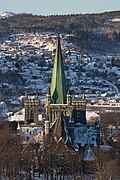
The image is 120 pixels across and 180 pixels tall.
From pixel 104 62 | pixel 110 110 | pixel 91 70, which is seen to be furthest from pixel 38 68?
pixel 110 110

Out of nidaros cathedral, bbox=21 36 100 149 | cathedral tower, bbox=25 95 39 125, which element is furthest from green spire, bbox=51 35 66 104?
cathedral tower, bbox=25 95 39 125

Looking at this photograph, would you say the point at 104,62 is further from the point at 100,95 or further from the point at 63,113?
the point at 63,113

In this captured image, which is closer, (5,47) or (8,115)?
(8,115)

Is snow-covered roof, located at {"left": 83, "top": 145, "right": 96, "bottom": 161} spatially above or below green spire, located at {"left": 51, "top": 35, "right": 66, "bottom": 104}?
below

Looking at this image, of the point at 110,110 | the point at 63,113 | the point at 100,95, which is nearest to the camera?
the point at 63,113

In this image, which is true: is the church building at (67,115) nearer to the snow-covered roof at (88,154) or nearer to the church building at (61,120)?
the church building at (61,120)

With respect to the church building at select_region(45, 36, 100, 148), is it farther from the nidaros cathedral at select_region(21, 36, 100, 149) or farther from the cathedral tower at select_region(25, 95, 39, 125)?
the cathedral tower at select_region(25, 95, 39, 125)

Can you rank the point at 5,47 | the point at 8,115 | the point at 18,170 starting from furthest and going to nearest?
the point at 5,47
the point at 8,115
the point at 18,170

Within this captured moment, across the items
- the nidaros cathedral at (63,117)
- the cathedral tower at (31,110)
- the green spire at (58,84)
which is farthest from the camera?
the cathedral tower at (31,110)

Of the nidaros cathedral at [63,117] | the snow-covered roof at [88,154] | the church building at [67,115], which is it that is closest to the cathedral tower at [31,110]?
the nidaros cathedral at [63,117]
